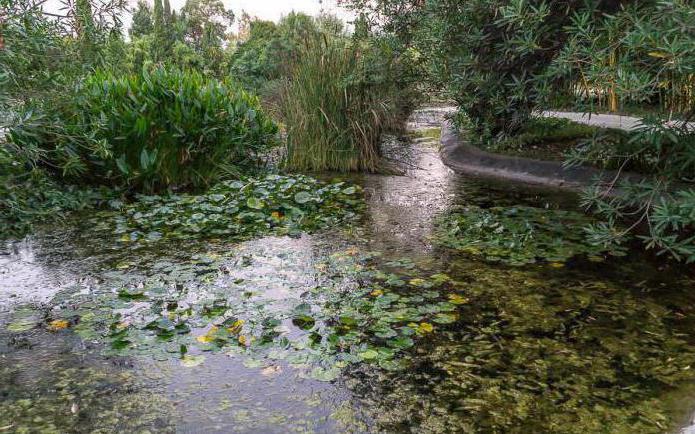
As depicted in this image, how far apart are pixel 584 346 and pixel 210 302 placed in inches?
79.2

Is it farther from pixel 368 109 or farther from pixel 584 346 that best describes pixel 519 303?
pixel 368 109

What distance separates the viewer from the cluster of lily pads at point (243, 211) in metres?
4.97

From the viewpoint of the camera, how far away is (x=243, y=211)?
553 centimetres

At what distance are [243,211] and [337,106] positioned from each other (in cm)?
242

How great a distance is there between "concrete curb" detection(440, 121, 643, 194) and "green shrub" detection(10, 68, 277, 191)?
281 cm

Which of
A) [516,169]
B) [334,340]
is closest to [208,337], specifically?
[334,340]

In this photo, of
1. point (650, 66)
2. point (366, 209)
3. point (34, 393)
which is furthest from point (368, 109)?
point (34, 393)

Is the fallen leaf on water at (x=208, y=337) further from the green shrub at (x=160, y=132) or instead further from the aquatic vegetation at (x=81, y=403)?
the green shrub at (x=160, y=132)

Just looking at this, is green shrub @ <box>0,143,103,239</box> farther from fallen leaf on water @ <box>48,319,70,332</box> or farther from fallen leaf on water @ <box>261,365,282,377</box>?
fallen leaf on water @ <box>261,365,282,377</box>

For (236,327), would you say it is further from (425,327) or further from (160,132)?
(160,132)

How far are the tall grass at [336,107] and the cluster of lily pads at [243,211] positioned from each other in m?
1.09

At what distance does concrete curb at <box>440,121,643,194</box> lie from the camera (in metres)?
6.48

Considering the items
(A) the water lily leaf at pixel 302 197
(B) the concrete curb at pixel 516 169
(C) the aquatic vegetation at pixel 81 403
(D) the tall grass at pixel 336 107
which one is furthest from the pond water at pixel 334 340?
(D) the tall grass at pixel 336 107

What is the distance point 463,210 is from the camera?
18.5ft
